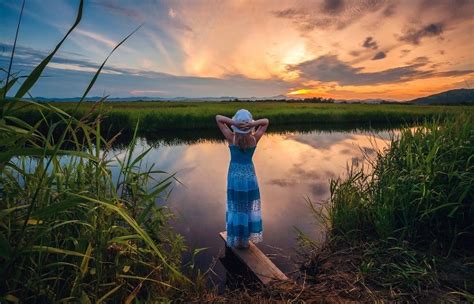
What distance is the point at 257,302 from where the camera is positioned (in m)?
2.83

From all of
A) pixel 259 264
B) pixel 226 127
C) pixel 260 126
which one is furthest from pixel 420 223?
pixel 226 127

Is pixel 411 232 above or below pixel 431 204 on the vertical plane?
below

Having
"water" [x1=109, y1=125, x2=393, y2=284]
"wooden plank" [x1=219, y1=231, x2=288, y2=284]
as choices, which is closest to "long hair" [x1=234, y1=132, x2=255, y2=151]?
"water" [x1=109, y1=125, x2=393, y2=284]

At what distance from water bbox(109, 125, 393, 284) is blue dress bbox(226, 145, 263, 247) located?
533mm

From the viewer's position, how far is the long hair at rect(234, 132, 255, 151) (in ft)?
13.7

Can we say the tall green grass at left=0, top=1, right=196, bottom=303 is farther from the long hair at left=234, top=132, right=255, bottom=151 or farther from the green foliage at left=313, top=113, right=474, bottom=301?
the green foliage at left=313, top=113, right=474, bottom=301

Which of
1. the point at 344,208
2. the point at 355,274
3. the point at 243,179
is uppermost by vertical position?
the point at 243,179

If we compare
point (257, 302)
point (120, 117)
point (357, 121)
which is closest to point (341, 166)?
point (257, 302)

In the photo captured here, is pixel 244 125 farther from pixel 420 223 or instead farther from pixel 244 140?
pixel 420 223

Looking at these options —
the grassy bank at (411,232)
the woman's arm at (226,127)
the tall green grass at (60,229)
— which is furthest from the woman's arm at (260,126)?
the tall green grass at (60,229)

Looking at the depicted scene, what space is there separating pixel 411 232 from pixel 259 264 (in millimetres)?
2103

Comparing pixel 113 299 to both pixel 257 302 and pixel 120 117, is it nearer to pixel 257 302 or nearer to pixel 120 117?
pixel 257 302

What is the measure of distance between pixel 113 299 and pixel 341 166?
433 inches

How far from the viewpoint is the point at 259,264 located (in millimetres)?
4051
